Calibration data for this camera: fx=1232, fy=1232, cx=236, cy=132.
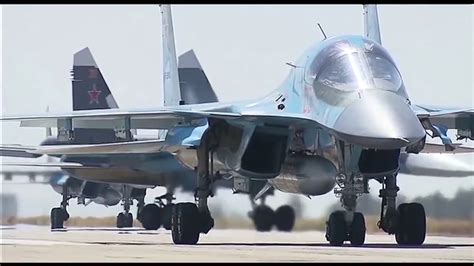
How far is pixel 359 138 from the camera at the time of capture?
18.4m

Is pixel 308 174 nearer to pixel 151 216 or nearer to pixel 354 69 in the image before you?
pixel 354 69

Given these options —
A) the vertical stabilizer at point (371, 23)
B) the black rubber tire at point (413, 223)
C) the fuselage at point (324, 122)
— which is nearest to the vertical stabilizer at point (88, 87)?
the vertical stabilizer at point (371, 23)

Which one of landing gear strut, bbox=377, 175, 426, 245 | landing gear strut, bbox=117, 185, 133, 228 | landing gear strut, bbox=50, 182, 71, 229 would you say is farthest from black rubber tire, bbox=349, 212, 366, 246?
landing gear strut, bbox=50, 182, 71, 229

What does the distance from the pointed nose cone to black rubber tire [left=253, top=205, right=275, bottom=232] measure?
8609mm

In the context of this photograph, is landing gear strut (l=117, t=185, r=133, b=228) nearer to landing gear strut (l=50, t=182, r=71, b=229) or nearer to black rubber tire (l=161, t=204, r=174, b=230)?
landing gear strut (l=50, t=182, r=71, b=229)

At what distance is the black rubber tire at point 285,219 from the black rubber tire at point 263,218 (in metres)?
0.14

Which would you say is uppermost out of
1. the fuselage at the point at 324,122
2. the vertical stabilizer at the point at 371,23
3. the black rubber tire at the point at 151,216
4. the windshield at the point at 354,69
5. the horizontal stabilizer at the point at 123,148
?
the vertical stabilizer at the point at 371,23

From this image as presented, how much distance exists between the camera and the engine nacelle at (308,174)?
69.4 feet

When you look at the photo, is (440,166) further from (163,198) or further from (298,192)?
(163,198)

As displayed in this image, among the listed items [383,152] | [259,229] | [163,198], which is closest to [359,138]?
[383,152]

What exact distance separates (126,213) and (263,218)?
1561 cm

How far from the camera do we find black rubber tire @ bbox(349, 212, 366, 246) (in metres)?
21.4

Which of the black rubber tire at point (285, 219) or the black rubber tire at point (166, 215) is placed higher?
the black rubber tire at point (285, 219)

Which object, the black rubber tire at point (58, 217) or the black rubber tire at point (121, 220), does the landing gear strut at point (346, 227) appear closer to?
the black rubber tire at point (121, 220)
